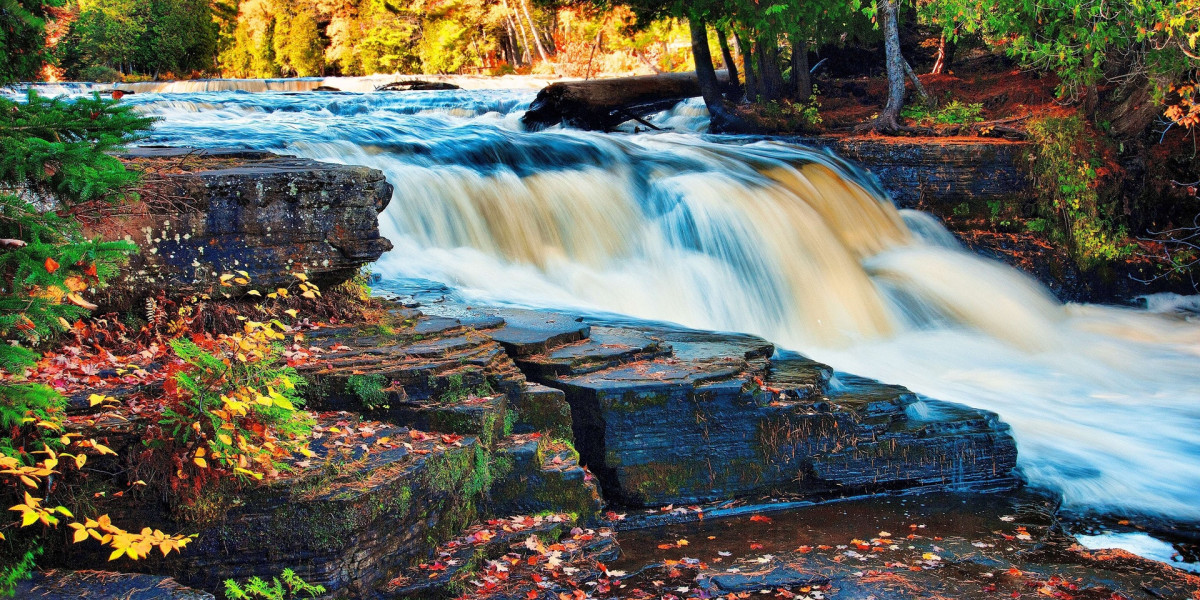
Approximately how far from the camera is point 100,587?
155 inches

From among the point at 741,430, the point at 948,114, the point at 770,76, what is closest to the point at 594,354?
the point at 741,430

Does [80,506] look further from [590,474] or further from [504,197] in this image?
[504,197]

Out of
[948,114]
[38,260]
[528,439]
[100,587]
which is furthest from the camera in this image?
[948,114]

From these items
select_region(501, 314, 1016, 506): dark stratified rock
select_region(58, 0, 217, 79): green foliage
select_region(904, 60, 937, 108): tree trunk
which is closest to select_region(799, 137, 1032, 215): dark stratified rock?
select_region(904, 60, 937, 108): tree trunk

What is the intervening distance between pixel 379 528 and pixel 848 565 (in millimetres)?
2700

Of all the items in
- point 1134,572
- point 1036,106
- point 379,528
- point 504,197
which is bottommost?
point 1134,572

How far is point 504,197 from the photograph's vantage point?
10.8 meters

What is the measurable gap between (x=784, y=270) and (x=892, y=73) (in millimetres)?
6021

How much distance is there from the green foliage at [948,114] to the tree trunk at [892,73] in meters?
0.31

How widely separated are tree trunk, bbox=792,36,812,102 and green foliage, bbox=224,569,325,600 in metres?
13.5

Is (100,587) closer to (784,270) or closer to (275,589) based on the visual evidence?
(275,589)

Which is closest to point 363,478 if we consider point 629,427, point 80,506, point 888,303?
point 80,506

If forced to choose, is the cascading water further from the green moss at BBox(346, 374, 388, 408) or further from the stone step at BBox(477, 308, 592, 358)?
Answer: the green moss at BBox(346, 374, 388, 408)

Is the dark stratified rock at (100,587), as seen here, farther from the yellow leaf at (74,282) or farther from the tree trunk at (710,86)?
the tree trunk at (710,86)
